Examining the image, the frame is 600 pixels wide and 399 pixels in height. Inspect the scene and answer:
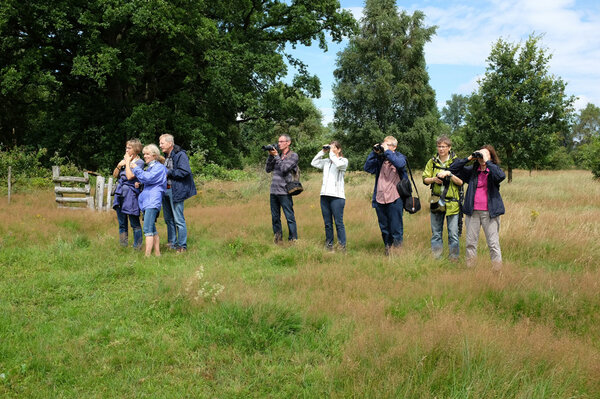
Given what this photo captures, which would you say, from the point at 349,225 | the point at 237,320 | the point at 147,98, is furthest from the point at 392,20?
the point at 237,320

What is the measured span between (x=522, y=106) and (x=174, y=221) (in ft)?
56.3

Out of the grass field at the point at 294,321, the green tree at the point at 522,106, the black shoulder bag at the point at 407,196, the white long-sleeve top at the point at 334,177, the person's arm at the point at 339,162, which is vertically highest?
the green tree at the point at 522,106

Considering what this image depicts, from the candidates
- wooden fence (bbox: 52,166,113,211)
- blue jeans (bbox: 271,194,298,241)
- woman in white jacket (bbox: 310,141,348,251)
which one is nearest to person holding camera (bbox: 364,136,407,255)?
woman in white jacket (bbox: 310,141,348,251)

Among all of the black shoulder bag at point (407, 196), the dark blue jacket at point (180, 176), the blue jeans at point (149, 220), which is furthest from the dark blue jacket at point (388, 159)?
the blue jeans at point (149, 220)

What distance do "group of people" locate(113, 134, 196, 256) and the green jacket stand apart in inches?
159

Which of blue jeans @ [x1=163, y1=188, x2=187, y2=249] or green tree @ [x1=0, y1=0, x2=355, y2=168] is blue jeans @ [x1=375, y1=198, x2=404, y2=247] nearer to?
blue jeans @ [x1=163, y1=188, x2=187, y2=249]

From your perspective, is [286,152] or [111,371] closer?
[111,371]

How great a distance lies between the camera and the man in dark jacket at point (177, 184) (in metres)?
7.13

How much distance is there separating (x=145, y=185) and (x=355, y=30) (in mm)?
19621

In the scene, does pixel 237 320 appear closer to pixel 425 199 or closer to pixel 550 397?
pixel 550 397

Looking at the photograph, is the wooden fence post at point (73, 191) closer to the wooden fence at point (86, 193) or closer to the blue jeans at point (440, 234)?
the wooden fence at point (86, 193)

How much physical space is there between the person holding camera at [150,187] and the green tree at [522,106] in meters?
16.8

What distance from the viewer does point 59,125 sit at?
794 inches

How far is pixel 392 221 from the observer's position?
684 cm
